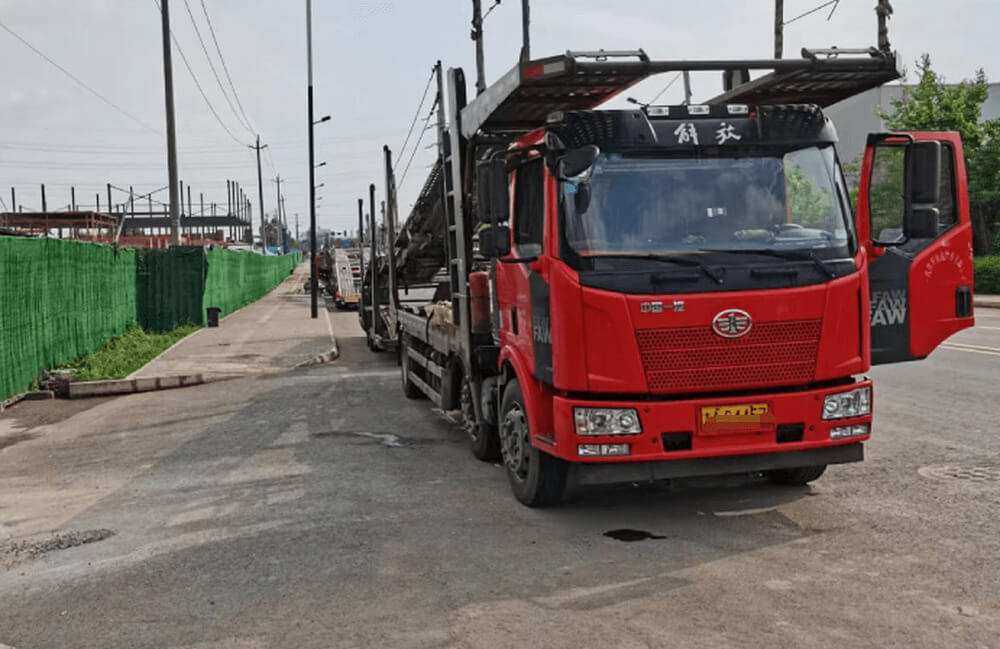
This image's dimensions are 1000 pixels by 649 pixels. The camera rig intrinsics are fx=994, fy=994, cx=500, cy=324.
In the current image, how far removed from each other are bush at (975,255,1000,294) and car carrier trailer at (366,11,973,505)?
28775 mm

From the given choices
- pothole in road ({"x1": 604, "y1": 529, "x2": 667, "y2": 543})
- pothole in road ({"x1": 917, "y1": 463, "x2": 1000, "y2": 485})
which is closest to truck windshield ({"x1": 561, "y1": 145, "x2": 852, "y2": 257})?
pothole in road ({"x1": 604, "y1": 529, "x2": 667, "y2": 543})

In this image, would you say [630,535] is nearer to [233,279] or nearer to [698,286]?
[698,286]

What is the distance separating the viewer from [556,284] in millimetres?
6098

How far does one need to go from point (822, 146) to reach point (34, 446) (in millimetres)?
8501

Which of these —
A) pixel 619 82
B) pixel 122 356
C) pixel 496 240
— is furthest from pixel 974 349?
pixel 122 356

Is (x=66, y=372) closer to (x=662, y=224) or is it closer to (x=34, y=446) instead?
(x=34, y=446)

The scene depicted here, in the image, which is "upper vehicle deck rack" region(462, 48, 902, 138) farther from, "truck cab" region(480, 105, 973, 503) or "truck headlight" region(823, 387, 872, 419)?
"truck headlight" region(823, 387, 872, 419)

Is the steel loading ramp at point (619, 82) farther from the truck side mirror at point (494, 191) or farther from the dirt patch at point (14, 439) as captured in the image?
the dirt patch at point (14, 439)

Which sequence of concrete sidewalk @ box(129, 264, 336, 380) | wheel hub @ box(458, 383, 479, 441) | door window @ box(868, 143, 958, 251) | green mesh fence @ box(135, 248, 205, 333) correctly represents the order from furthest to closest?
green mesh fence @ box(135, 248, 205, 333) → concrete sidewalk @ box(129, 264, 336, 380) → wheel hub @ box(458, 383, 479, 441) → door window @ box(868, 143, 958, 251)

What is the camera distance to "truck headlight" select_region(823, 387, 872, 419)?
6160 millimetres

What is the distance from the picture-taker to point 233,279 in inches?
1515

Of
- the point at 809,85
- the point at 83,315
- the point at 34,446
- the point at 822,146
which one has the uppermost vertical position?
the point at 809,85

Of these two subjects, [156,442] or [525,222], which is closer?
[525,222]

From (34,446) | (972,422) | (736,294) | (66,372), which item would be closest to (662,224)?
(736,294)
